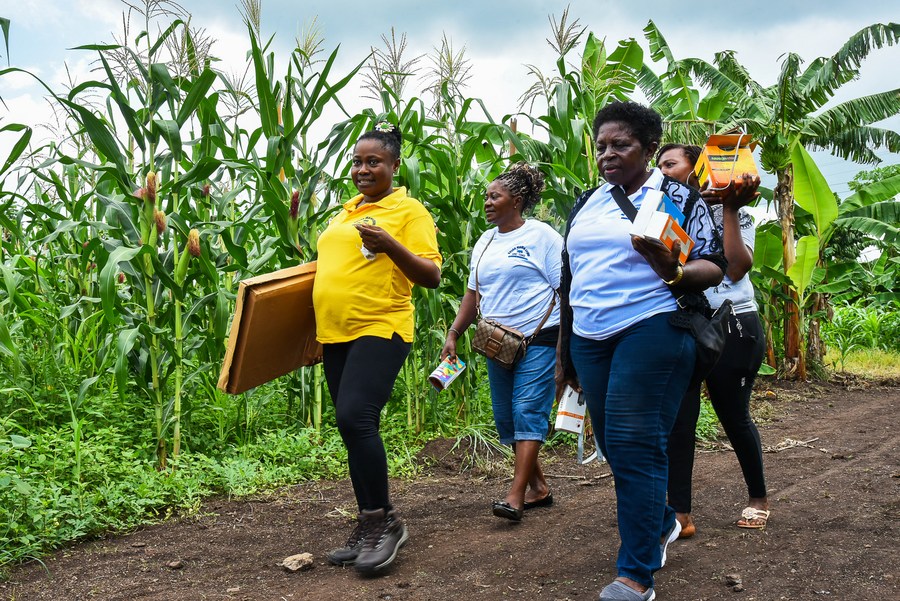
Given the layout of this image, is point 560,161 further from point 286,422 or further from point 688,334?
point 688,334

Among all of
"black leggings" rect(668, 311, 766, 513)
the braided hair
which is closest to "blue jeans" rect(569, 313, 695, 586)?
"black leggings" rect(668, 311, 766, 513)

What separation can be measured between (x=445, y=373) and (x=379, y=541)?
110 cm

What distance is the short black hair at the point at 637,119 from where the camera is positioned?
290 cm

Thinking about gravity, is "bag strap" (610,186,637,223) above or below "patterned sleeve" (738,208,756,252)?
above

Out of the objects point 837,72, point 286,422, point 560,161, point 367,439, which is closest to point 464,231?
point 560,161

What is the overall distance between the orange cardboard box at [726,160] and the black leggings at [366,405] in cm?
150

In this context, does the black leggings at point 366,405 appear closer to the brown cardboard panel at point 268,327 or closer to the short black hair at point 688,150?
the brown cardboard panel at point 268,327

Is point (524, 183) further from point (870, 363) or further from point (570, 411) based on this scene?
point (870, 363)

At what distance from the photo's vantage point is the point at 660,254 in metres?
2.61

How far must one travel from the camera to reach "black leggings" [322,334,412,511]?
11.1 feet

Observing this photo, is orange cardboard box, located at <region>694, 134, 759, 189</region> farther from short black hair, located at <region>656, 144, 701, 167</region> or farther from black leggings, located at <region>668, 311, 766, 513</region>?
black leggings, located at <region>668, 311, 766, 513</region>

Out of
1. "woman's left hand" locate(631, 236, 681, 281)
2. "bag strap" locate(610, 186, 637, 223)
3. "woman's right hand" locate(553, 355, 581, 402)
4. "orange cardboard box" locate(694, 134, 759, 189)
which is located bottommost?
"woman's right hand" locate(553, 355, 581, 402)

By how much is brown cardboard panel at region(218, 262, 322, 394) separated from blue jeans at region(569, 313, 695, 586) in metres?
1.53

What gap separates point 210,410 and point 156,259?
4.86 ft
